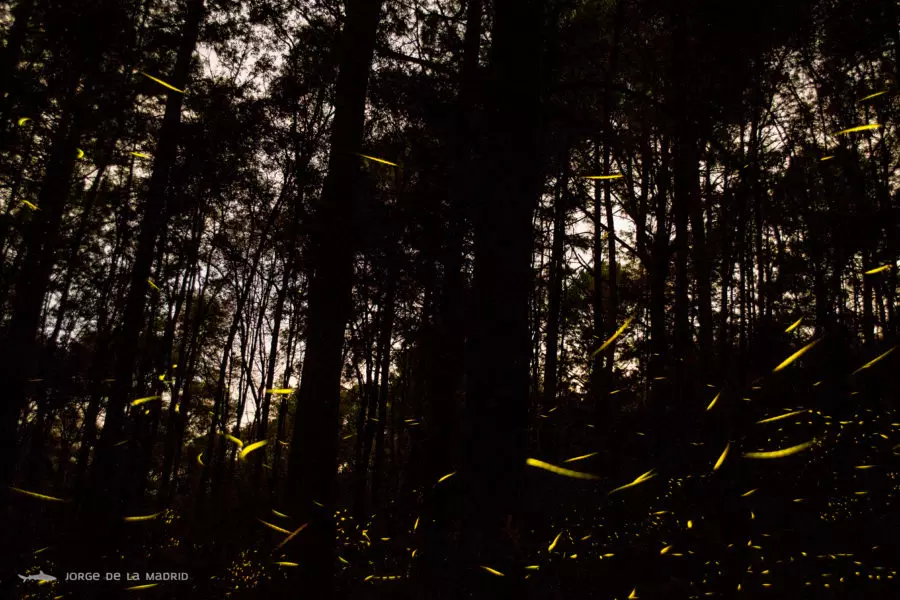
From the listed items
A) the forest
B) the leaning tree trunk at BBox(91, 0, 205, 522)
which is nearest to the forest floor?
the forest

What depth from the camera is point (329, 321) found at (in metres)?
4.44

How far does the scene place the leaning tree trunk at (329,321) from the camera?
3.92m

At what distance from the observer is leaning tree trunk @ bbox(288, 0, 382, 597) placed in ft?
12.9

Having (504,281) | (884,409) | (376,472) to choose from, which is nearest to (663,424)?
(884,409)

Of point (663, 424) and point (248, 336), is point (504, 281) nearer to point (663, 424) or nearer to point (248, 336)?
point (663, 424)

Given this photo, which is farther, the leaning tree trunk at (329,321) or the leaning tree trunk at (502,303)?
the leaning tree trunk at (329,321)

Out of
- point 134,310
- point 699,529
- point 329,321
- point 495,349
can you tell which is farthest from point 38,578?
point 699,529

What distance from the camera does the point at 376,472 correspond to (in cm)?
1003

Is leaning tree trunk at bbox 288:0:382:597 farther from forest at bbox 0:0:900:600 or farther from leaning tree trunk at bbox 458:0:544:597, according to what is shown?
leaning tree trunk at bbox 458:0:544:597

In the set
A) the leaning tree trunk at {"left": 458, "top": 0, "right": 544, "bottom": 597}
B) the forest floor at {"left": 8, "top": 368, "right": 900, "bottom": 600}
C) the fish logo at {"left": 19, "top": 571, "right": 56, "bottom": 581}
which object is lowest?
the fish logo at {"left": 19, "top": 571, "right": 56, "bottom": 581}

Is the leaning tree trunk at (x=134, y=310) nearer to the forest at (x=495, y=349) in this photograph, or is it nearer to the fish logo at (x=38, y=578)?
the forest at (x=495, y=349)

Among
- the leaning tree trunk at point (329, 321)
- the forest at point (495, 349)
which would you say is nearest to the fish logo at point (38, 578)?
the forest at point (495, 349)

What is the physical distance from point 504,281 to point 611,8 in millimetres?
10379

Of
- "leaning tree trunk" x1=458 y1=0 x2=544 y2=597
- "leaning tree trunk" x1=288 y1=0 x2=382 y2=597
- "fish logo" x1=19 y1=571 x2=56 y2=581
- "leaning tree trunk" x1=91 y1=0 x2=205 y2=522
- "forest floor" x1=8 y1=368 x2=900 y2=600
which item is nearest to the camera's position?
"leaning tree trunk" x1=458 y1=0 x2=544 y2=597
